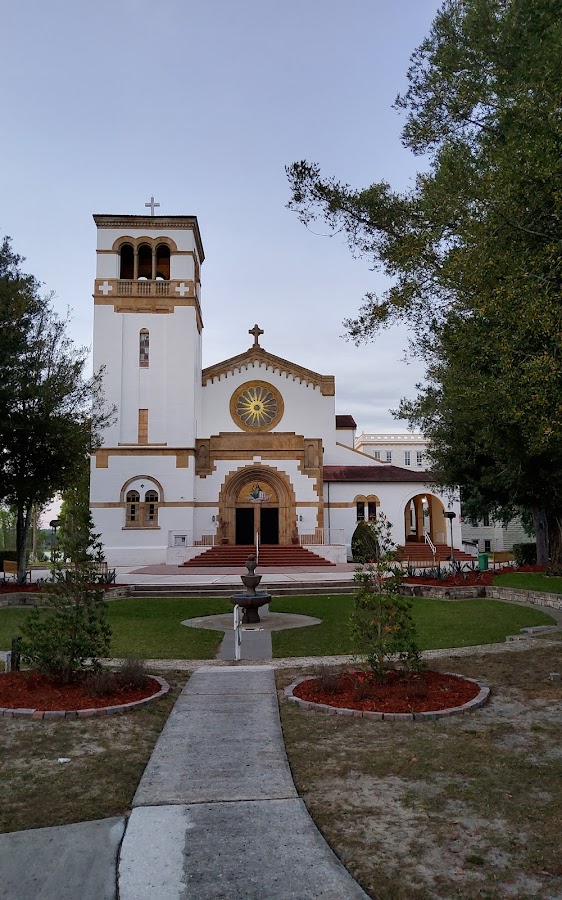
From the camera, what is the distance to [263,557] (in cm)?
3428

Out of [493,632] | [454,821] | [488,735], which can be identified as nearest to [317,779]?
[454,821]

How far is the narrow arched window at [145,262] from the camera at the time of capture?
38.4 m

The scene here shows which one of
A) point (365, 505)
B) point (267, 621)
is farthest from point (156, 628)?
point (365, 505)

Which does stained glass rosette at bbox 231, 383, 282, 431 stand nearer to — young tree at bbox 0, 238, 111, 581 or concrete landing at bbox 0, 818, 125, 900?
young tree at bbox 0, 238, 111, 581

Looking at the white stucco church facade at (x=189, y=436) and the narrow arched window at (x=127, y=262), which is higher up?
the narrow arched window at (x=127, y=262)

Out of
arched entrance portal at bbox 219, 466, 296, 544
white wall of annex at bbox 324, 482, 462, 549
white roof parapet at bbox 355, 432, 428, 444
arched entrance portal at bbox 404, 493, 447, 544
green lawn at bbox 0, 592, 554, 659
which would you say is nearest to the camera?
green lawn at bbox 0, 592, 554, 659

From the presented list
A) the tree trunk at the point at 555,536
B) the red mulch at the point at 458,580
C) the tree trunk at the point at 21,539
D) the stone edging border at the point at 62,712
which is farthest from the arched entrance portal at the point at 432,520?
the stone edging border at the point at 62,712

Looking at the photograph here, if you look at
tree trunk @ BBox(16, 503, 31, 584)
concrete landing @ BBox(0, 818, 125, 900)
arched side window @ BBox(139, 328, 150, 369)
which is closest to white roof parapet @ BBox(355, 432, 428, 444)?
arched side window @ BBox(139, 328, 150, 369)

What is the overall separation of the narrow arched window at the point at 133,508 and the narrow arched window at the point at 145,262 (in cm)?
1309

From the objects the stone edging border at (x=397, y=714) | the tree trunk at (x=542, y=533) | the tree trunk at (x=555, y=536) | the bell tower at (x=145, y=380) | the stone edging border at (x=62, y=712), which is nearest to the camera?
the stone edging border at (x=397, y=714)

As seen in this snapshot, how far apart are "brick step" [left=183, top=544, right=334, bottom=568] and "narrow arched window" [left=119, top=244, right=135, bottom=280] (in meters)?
17.1

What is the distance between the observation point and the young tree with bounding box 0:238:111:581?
20656 millimetres

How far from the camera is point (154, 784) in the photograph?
206 inches

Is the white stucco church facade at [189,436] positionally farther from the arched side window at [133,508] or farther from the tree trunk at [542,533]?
the tree trunk at [542,533]
